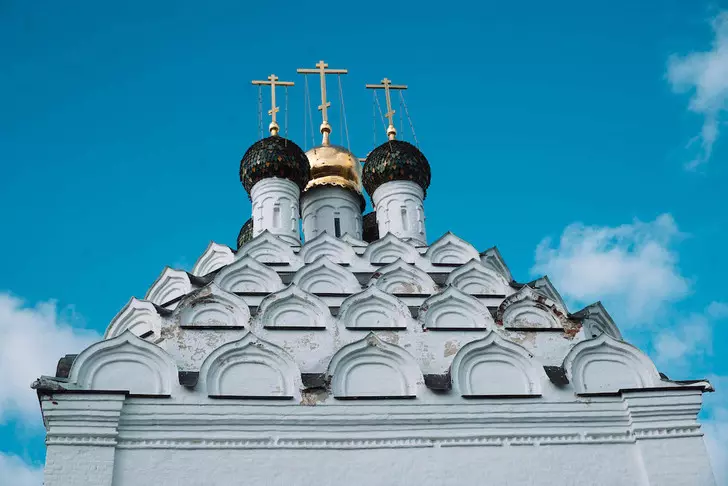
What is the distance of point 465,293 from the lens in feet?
24.9

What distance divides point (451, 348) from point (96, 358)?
2.68 meters

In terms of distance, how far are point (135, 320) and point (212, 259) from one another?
84.1 inches

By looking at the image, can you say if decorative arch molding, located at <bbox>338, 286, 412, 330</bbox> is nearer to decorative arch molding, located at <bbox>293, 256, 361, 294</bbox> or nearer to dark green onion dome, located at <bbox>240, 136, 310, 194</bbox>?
decorative arch molding, located at <bbox>293, 256, 361, 294</bbox>

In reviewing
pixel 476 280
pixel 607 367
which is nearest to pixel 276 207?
pixel 476 280

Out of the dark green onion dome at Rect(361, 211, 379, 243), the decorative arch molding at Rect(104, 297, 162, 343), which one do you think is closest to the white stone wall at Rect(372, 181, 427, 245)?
the dark green onion dome at Rect(361, 211, 379, 243)

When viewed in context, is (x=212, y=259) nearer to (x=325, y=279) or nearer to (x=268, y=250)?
Result: (x=268, y=250)

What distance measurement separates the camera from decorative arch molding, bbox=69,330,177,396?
6.20m

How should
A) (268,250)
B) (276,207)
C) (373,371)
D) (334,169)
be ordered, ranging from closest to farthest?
(373,371) → (268,250) → (276,207) → (334,169)

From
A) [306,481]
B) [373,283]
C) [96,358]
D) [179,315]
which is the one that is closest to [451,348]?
[373,283]

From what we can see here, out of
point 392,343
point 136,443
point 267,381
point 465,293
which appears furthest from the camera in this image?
point 465,293

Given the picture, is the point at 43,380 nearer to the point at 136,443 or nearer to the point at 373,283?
the point at 136,443

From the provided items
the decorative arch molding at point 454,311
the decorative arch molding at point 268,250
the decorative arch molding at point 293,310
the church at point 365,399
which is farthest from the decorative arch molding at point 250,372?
the decorative arch molding at point 268,250

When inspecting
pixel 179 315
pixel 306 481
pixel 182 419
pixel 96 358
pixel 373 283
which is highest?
pixel 373 283

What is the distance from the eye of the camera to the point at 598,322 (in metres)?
8.11
